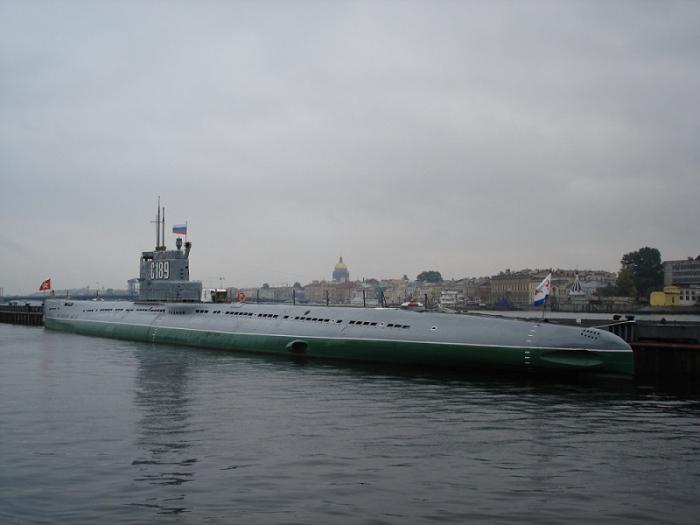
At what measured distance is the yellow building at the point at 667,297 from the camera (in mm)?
121750

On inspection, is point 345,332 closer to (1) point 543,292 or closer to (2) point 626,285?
(1) point 543,292

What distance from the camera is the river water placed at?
10781 mm

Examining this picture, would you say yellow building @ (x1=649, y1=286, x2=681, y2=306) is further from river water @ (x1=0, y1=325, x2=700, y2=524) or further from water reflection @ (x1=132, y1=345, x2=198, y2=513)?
water reflection @ (x1=132, y1=345, x2=198, y2=513)

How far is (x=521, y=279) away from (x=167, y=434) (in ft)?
→ 472

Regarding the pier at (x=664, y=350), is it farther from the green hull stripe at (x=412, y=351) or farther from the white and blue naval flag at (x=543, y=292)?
the green hull stripe at (x=412, y=351)

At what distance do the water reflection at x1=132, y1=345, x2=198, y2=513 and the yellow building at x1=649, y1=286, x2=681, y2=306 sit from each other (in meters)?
111

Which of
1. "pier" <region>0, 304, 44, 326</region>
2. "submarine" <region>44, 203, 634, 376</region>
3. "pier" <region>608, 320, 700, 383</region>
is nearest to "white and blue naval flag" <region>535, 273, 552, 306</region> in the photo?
"submarine" <region>44, 203, 634, 376</region>

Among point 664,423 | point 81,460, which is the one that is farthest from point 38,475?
point 664,423

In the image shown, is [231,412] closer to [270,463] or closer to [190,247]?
[270,463]

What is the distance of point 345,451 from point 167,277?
3158 cm

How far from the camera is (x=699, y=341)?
96.3ft

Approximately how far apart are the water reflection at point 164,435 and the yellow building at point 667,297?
366 ft

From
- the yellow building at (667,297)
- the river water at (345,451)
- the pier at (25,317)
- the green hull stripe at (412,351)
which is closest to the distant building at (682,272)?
the yellow building at (667,297)

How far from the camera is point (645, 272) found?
458 ft
